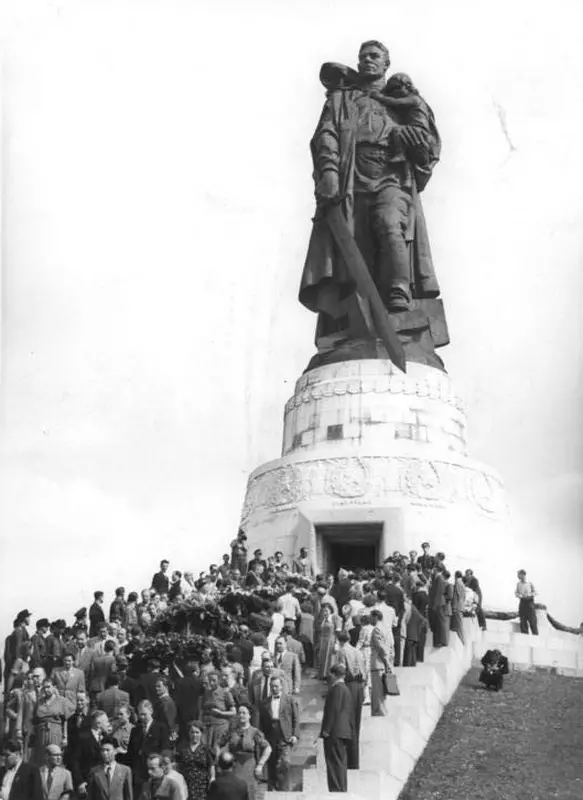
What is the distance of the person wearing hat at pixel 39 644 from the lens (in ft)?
69.7

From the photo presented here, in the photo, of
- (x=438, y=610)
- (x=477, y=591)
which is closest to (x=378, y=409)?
(x=477, y=591)

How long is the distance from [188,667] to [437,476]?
13.0m

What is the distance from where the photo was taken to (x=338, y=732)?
51.7 feet

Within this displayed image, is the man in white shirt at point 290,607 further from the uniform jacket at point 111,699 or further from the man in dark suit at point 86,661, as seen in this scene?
the uniform jacket at point 111,699

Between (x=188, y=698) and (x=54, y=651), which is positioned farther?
(x=54, y=651)

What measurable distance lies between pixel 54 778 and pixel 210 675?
9.91ft

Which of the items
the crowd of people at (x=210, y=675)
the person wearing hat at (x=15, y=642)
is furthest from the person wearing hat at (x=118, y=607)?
the person wearing hat at (x=15, y=642)

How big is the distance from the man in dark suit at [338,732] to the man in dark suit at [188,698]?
90.2 inches

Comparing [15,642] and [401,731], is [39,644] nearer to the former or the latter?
[15,642]

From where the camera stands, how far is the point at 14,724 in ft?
61.2

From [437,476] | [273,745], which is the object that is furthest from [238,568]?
[273,745]

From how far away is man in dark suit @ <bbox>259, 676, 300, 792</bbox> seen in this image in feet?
53.0

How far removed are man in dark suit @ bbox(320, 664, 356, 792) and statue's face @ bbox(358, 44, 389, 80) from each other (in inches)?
841

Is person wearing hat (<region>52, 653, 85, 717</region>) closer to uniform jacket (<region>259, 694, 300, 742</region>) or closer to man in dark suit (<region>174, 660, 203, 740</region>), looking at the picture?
man in dark suit (<region>174, 660, 203, 740</region>)
